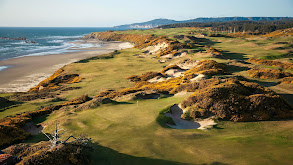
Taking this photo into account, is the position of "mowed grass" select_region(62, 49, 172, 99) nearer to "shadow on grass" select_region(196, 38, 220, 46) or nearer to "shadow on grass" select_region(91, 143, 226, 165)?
"shadow on grass" select_region(91, 143, 226, 165)

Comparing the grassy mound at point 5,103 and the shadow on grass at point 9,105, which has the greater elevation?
the grassy mound at point 5,103

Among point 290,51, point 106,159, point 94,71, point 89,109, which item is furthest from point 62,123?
point 290,51

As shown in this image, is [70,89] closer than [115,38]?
Yes

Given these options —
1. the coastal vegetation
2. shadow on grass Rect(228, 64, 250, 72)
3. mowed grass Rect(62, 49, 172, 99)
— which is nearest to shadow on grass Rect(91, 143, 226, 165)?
the coastal vegetation

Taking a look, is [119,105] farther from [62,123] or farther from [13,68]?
[13,68]

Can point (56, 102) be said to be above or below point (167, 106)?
below

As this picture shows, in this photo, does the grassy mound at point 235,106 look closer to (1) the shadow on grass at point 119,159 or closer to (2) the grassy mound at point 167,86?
(2) the grassy mound at point 167,86

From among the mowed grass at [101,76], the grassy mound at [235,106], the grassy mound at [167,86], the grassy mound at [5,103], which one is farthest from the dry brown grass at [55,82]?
the grassy mound at [235,106]

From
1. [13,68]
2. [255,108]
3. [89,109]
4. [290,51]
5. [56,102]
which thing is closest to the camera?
[255,108]
